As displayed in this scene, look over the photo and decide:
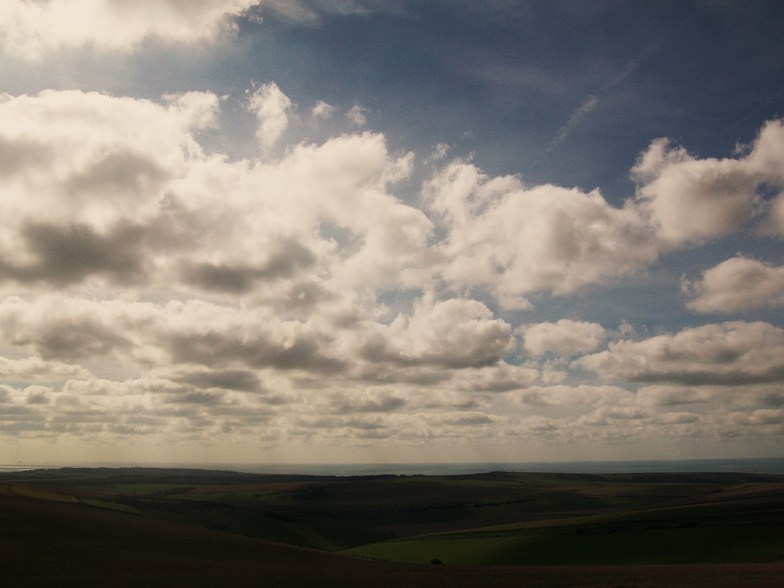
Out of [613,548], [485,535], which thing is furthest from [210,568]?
[485,535]

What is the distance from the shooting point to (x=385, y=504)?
19488cm

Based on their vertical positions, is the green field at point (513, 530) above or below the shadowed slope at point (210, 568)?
below

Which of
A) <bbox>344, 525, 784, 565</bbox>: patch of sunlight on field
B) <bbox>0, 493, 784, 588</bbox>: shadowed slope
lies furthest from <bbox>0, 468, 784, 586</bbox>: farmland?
<bbox>0, 493, 784, 588</bbox>: shadowed slope

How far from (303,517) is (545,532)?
2871 inches

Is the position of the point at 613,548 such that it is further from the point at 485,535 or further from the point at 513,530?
the point at 485,535

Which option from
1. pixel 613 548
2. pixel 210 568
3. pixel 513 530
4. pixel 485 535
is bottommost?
pixel 485 535

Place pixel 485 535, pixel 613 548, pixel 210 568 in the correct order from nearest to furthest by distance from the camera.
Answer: pixel 210 568, pixel 613 548, pixel 485 535

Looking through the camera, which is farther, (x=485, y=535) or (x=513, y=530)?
(x=513, y=530)

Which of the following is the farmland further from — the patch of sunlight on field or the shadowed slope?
the shadowed slope

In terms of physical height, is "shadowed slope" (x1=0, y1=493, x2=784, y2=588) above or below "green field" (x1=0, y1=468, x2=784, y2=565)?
above

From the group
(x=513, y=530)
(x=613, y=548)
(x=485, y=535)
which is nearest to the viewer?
(x=613, y=548)

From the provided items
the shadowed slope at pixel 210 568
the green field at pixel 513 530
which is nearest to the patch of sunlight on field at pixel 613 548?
the green field at pixel 513 530

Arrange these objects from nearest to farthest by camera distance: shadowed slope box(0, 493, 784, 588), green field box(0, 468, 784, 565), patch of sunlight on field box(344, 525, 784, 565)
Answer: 1. shadowed slope box(0, 493, 784, 588)
2. patch of sunlight on field box(344, 525, 784, 565)
3. green field box(0, 468, 784, 565)

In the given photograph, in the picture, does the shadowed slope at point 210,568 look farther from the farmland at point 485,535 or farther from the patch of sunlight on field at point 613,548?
the patch of sunlight on field at point 613,548
